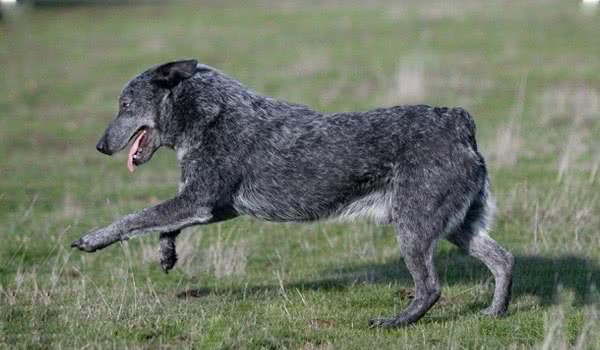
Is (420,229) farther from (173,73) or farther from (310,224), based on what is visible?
(310,224)

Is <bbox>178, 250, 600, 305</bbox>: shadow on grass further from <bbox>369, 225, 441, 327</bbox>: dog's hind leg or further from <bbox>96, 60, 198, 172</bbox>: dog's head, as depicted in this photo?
<bbox>96, 60, 198, 172</bbox>: dog's head

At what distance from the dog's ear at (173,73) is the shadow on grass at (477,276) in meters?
1.97

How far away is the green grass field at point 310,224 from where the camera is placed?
25.6 ft

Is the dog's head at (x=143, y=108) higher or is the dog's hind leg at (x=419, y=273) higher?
the dog's head at (x=143, y=108)

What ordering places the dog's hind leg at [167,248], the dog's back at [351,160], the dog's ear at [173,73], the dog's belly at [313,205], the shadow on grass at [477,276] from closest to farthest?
the dog's back at [351,160], the dog's belly at [313,205], the dog's ear at [173,73], the dog's hind leg at [167,248], the shadow on grass at [477,276]

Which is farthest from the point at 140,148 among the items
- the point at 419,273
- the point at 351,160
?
the point at 419,273

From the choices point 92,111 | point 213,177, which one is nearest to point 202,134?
point 213,177

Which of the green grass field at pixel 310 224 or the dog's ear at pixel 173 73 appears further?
the dog's ear at pixel 173 73

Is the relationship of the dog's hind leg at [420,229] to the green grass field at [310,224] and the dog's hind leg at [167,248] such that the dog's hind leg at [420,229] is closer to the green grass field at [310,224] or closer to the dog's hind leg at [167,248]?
the green grass field at [310,224]

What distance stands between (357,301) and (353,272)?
55.6 inches

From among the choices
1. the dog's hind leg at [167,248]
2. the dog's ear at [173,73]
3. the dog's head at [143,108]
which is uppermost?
the dog's ear at [173,73]

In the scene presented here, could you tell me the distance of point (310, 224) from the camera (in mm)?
11953

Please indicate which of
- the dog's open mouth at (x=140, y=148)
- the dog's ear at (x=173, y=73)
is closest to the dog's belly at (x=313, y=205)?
the dog's open mouth at (x=140, y=148)

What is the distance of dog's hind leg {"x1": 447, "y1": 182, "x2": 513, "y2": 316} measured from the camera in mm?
8281
